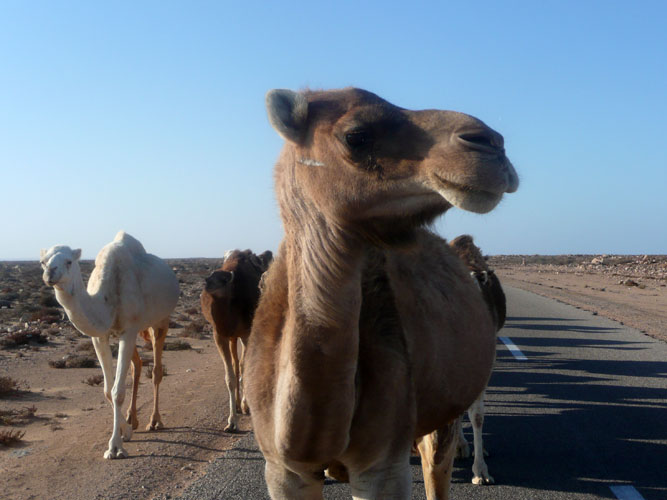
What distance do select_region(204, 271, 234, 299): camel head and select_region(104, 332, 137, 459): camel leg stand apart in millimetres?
1535

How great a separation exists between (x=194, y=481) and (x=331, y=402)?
367cm

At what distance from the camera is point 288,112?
3225 mm

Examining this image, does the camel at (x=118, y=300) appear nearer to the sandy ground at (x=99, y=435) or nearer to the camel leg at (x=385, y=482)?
the sandy ground at (x=99, y=435)

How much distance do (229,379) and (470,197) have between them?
6.88 m

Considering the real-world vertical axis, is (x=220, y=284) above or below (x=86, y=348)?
above

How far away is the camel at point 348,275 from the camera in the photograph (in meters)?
2.88

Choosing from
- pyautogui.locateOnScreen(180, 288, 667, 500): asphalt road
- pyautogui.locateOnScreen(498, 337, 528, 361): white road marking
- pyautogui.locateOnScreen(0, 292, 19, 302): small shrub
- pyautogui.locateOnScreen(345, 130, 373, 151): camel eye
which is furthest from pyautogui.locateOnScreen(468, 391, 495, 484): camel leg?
pyautogui.locateOnScreen(0, 292, 19, 302): small shrub

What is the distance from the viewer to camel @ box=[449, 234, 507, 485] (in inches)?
247

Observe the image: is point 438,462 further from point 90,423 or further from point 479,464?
point 90,423

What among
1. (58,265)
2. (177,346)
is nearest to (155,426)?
(58,265)

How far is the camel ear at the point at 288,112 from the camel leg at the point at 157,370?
643cm

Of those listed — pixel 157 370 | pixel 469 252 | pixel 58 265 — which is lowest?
pixel 157 370

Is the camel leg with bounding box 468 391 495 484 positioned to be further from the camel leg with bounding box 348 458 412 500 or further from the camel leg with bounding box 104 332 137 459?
the camel leg with bounding box 104 332 137 459

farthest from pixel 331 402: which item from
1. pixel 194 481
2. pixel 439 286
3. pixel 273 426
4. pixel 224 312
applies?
pixel 224 312
